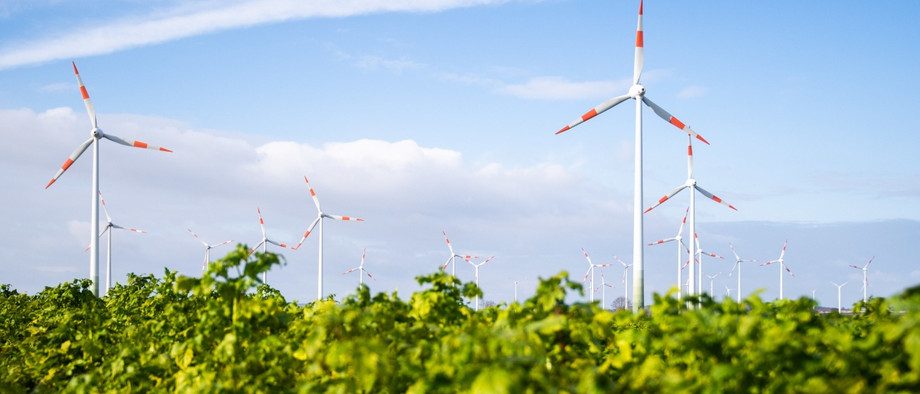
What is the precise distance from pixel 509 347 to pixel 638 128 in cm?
2747

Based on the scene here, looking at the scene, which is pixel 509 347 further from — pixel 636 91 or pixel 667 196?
pixel 667 196

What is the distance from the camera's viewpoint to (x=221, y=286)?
7258 millimetres

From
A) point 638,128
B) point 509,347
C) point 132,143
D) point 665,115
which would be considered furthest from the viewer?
point 132,143

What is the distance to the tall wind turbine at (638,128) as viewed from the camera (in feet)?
95.0

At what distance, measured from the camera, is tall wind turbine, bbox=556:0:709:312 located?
28953mm

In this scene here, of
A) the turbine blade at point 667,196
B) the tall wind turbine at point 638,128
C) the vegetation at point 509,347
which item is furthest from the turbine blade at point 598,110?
the vegetation at point 509,347

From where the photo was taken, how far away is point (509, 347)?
4703 mm

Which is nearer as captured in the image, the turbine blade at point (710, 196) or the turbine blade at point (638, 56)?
the turbine blade at point (638, 56)

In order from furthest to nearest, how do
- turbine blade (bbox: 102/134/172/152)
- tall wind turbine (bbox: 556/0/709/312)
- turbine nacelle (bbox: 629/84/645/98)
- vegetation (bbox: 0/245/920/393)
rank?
turbine blade (bbox: 102/134/172/152) < turbine nacelle (bbox: 629/84/645/98) < tall wind turbine (bbox: 556/0/709/312) < vegetation (bbox: 0/245/920/393)

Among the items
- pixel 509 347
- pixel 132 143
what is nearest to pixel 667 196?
pixel 132 143

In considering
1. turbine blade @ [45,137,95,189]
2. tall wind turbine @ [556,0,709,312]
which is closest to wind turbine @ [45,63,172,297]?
turbine blade @ [45,137,95,189]

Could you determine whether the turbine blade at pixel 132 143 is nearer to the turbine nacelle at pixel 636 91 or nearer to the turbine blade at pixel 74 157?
the turbine blade at pixel 74 157

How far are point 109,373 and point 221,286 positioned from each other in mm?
2232

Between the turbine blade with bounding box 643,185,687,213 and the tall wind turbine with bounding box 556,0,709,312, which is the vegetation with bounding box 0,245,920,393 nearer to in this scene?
the tall wind turbine with bounding box 556,0,709,312
